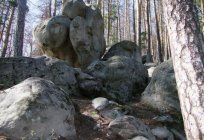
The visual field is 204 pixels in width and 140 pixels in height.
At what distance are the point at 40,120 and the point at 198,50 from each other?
12.2 ft

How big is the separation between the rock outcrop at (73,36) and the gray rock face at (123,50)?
531 millimetres

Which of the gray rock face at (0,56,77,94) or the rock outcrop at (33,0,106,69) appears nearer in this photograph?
the gray rock face at (0,56,77,94)

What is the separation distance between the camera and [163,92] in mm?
10320

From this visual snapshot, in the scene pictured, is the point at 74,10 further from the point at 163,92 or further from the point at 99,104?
the point at 99,104

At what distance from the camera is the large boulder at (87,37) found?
1533cm

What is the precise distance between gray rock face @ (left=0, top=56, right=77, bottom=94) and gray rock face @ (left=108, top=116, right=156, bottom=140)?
121 inches

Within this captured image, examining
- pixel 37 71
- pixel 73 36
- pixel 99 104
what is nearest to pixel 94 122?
pixel 99 104

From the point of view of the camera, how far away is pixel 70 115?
7125 mm

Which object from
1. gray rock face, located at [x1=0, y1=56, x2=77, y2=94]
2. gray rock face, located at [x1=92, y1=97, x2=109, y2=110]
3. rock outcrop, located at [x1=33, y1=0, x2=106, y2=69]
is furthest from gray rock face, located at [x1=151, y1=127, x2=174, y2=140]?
rock outcrop, located at [x1=33, y1=0, x2=106, y2=69]

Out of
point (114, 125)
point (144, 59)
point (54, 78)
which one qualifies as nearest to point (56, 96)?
point (114, 125)

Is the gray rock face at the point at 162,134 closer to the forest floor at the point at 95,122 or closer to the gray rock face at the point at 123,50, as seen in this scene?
the forest floor at the point at 95,122

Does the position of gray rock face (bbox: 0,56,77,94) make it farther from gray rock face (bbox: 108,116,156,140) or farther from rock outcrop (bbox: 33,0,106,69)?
rock outcrop (bbox: 33,0,106,69)

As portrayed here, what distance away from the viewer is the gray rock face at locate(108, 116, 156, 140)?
291 inches

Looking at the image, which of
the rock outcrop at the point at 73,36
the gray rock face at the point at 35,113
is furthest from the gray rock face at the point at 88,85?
the rock outcrop at the point at 73,36
